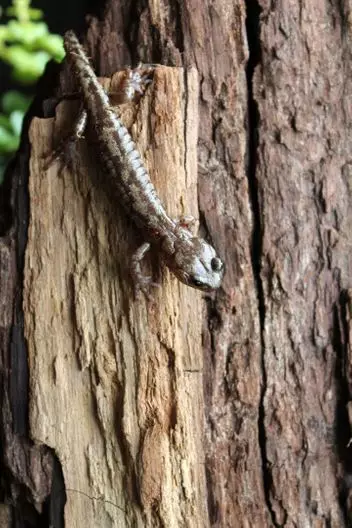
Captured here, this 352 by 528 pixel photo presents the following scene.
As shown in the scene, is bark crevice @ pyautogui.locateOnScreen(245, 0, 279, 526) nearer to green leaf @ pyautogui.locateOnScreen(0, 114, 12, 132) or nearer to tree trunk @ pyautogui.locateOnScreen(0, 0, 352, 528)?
tree trunk @ pyautogui.locateOnScreen(0, 0, 352, 528)

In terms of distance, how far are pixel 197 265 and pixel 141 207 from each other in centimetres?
41

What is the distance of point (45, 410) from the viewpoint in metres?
3.08

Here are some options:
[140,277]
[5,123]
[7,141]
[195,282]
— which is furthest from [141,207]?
[5,123]

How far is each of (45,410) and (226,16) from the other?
7.76 feet

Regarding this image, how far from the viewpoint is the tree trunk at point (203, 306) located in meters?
2.98

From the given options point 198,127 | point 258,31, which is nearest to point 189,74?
point 198,127

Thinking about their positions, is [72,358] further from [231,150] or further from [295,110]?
[295,110]

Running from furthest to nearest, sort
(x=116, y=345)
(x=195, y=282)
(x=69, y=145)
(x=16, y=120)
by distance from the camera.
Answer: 1. (x=16, y=120)
2. (x=69, y=145)
3. (x=116, y=345)
4. (x=195, y=282)

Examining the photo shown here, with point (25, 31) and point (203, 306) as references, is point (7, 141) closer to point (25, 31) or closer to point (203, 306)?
point (25, 31)

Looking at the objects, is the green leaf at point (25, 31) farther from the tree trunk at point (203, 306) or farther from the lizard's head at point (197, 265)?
the lizard's head at point (197, 265)

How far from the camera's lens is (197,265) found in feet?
9.55

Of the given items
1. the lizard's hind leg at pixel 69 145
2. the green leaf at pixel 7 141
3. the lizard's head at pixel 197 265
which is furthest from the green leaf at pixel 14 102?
the lizard's head at pixel 197 265

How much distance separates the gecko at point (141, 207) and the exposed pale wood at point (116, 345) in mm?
89

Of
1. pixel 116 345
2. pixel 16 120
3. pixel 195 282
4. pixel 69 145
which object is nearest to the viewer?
pixel 195 282
